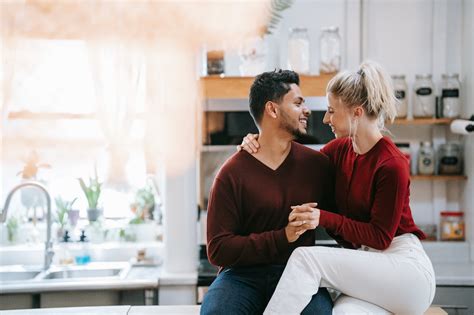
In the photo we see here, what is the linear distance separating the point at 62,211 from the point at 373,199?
208 centimetres

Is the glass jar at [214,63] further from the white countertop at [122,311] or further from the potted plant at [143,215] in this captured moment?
the white countertop at [122,311]

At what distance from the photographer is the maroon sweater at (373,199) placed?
226cm

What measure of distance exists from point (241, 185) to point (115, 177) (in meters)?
1.69

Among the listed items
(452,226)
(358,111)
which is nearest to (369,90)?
(358,111)

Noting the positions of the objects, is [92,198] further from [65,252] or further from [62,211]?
[65,252]

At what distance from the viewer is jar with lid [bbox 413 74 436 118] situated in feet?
12.8

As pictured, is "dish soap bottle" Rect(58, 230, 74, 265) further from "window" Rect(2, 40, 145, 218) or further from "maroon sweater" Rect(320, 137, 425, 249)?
"maroon sweater" Rect(320, 137, 425, 249)

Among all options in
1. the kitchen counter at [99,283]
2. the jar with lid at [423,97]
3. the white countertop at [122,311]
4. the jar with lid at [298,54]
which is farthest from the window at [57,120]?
the jar with lid at [423,97]

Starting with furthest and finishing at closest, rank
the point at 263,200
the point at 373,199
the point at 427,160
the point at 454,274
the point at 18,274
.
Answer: the point at 427,160, the point at 18,274, the point at 454,274, the point at 263,200, the point at 373,199

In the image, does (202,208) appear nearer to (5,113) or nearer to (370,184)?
(5,113)

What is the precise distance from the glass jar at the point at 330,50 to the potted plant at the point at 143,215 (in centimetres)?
114

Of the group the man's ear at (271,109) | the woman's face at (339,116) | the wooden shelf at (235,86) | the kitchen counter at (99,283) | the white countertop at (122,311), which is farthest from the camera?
the wooden shelf at (235,86)

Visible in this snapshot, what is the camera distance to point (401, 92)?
12.8ft

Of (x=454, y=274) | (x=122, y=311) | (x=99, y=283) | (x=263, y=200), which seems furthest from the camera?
(x=454, y=274)
